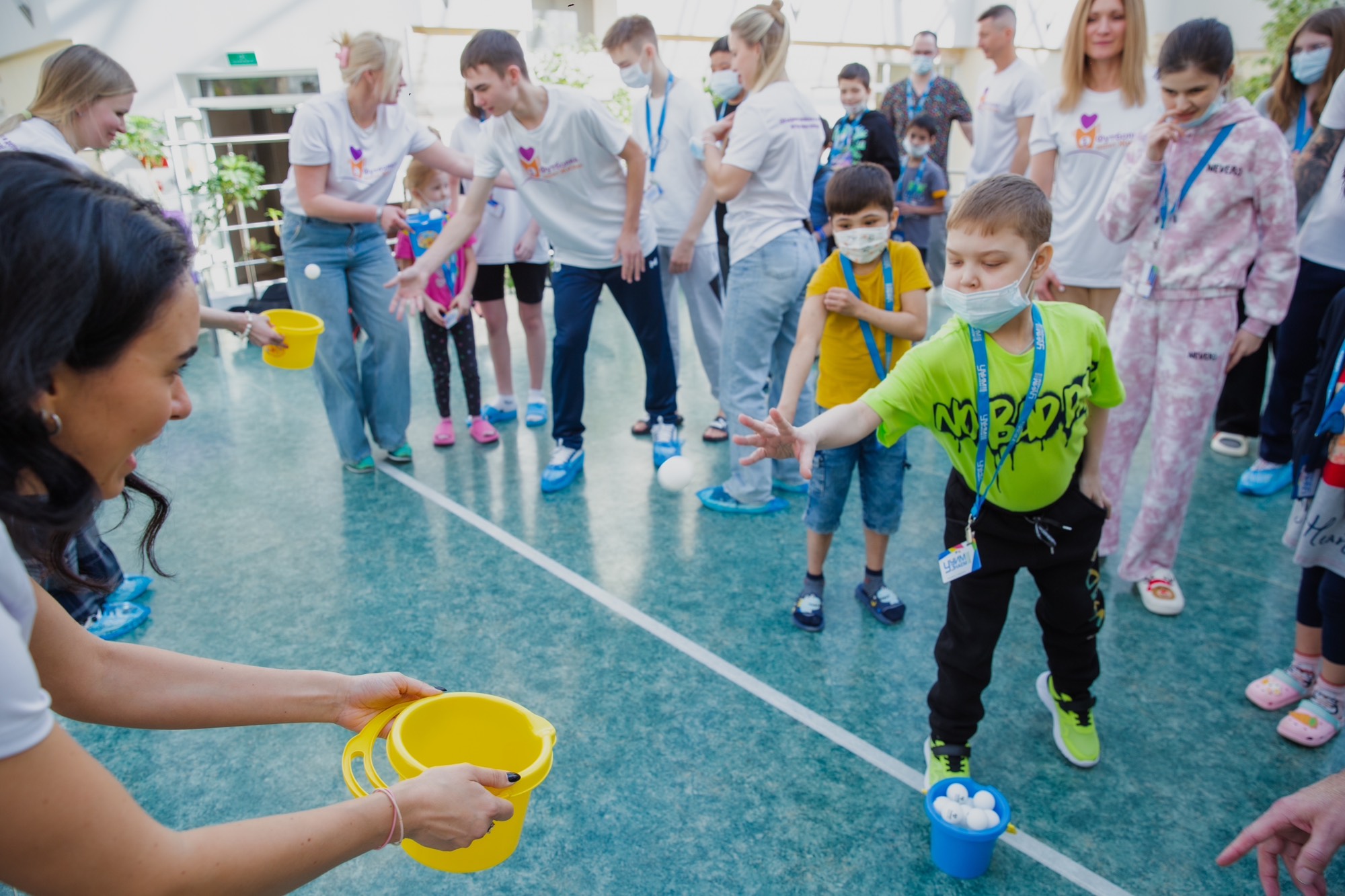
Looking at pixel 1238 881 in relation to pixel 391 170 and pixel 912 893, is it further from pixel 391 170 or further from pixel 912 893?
pixel 391 170

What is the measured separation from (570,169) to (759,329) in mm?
1198

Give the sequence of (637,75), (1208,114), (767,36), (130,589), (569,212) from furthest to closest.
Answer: (637,75)
(569,212)
(767,36)
(130,589)
(1208,114)

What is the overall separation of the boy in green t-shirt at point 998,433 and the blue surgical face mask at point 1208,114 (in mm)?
1099

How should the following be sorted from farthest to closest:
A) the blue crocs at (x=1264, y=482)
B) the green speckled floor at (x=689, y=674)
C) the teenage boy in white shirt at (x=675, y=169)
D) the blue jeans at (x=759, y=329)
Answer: the teenage boy in white shirt at (x=675, y=169)
the blue crocs at (x=1264, y=482)
the blue jeans at (x=759, y=329)
the green speckled floor at (x=689, y=674)

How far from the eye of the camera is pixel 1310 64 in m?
3.69

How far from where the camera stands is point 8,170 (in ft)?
2.96

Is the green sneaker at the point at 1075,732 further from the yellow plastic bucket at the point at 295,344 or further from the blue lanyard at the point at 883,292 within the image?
the yellow plastic bucket at the point at 295,344

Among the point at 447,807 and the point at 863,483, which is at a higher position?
the point at 447,807

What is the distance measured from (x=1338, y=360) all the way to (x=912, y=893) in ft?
5.70

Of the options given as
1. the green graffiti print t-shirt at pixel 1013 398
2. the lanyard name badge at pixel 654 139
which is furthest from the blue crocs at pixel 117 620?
the lanyard name badge at pixel 654 139

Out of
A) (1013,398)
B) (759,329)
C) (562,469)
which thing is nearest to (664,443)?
(562,469)

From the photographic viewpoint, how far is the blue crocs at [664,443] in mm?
4398

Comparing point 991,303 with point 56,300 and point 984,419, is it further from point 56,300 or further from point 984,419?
point 56,300

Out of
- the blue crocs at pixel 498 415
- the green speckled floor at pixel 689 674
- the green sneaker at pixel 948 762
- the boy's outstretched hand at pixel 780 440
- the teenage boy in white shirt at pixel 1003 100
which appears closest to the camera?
the boy's outstretched hand at pixel 780 440
